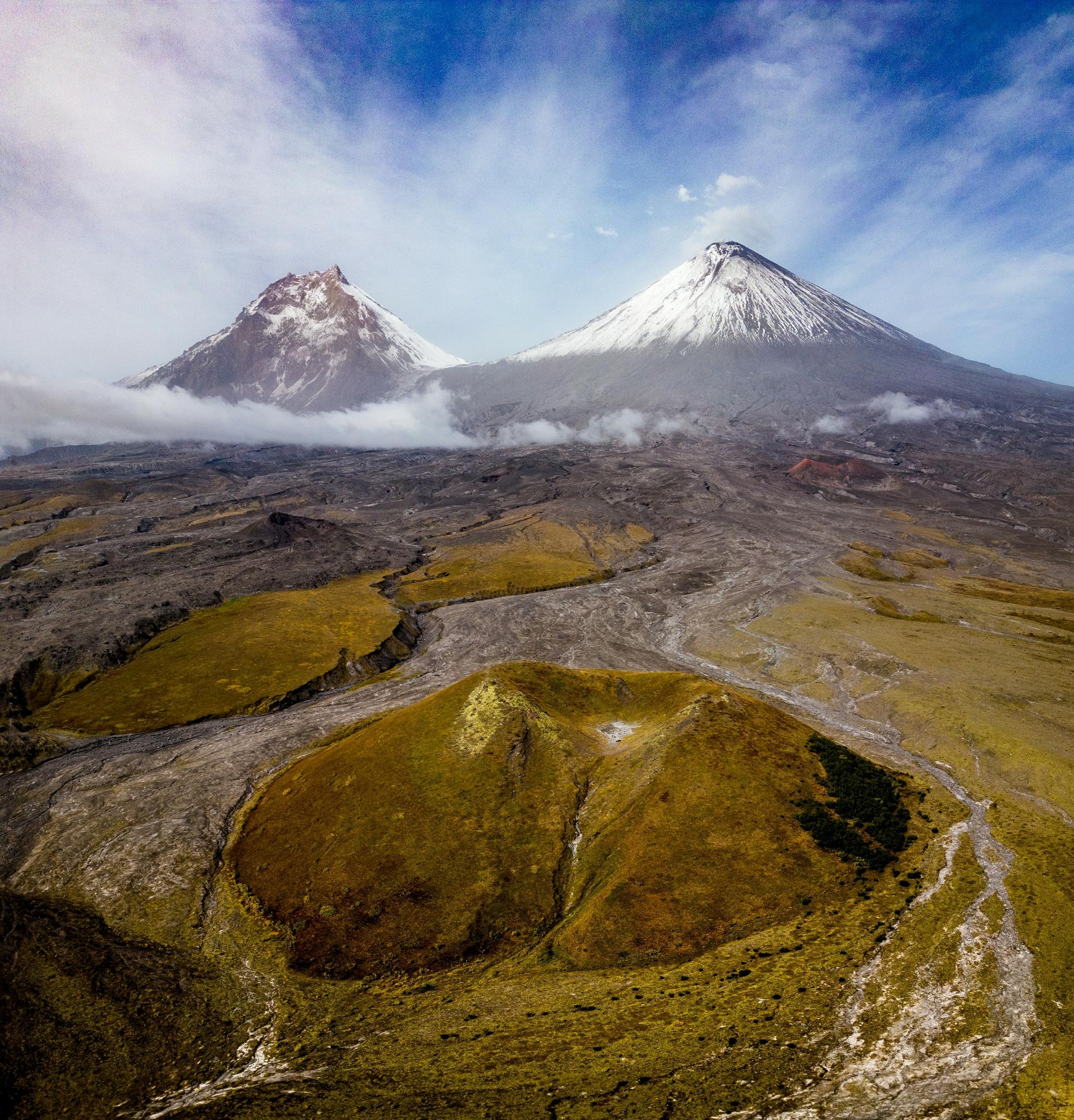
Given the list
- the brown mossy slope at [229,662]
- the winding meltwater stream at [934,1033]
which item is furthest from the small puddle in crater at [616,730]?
the brown mossy slope at [229,662]

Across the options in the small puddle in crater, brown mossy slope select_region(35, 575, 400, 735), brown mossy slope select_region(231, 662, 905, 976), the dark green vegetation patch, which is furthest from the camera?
brown mossy slope select_region(35, 575, 400, 735)

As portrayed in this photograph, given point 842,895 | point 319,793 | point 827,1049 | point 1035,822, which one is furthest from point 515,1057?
point 1035,822

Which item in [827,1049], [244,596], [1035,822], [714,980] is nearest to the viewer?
[827,1049]

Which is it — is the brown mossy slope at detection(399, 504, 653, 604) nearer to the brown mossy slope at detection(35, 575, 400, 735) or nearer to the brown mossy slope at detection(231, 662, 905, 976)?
the brown mossy slope at detection(35, 575, 400, 735)

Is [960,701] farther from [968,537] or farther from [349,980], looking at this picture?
[968,537]

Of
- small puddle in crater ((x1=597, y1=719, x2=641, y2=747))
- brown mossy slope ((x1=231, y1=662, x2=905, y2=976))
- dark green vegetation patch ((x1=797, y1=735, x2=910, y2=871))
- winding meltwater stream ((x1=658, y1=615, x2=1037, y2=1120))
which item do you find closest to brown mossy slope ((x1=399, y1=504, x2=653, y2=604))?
small puddle in crater ((x1=597, y1=719, x2=641, y2=747))

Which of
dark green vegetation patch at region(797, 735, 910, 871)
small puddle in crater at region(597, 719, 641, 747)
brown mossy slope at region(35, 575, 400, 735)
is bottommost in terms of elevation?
brown mossy slope at region(35, 575, 400, 735)
